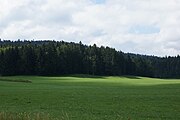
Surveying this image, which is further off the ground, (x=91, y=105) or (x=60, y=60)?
(x=60, y=60)

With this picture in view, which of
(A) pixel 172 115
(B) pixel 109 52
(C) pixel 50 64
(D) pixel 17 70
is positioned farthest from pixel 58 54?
(A) pixel 172 115

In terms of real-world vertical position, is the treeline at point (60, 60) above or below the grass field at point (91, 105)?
above

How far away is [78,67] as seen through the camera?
6826 inches

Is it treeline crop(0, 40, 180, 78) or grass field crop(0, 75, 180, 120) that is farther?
treeline crop(0, 40, 180, 78)

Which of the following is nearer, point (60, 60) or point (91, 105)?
point (91, 105)

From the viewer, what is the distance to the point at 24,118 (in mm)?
17688

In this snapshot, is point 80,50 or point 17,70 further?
point 80,50

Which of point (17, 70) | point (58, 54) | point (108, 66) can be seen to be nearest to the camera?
point (17, 70)

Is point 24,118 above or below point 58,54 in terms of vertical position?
below

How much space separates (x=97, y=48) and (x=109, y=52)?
6.89 metres

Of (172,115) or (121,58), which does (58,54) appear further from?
(172,115)

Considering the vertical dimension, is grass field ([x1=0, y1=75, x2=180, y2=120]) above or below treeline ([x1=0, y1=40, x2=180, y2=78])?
below

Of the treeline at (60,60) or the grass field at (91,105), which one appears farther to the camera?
the treeline at (60,60)

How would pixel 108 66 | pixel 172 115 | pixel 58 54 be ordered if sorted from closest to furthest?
pixel 172 115
pixel 58 54
pixel 108 66
